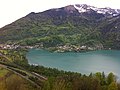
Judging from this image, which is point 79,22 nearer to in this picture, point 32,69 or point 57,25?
point 57,25

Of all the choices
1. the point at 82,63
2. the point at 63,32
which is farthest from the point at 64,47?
the point at 82,63

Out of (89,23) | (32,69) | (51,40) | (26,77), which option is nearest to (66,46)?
(51,40)

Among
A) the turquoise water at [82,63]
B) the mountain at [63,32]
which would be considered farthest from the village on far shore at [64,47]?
the turquoise water at [82,63]

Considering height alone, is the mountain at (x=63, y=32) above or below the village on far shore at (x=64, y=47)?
above

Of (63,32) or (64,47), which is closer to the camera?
(64,47)

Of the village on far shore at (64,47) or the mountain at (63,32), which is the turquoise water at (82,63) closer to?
the village on far shore at (64,47)

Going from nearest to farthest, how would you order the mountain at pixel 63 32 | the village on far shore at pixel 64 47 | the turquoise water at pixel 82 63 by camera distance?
the turquoise water at pixel 82 63, the village on far shore at pixel 64 47, the mountain at pixel 63 32

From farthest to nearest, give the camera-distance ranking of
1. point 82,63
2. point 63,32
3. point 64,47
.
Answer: point 63,32, point 64,47, point 82,63

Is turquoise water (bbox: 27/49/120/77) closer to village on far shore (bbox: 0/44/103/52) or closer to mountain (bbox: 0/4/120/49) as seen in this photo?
village on far shore (bbox: 0/44/103/52)

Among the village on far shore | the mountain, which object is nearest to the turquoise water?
the village on far shore

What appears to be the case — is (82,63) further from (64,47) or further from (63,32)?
(63,32)

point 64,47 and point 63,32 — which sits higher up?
point 63,32

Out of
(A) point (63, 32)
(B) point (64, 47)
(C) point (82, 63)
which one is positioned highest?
(A) point (63, 32)
